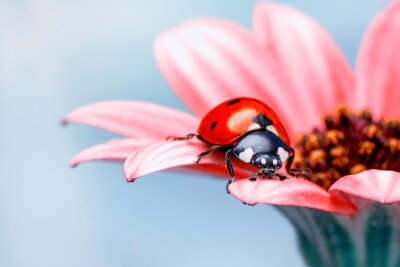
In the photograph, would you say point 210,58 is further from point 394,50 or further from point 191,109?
point 394,50

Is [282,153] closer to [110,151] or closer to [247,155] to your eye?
[247,155]

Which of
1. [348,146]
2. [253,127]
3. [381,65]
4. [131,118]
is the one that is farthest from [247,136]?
[381,65]

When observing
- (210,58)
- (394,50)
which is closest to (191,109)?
(210,58)

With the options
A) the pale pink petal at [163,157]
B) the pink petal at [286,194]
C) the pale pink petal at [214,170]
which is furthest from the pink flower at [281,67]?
the pink petal at [286,194]

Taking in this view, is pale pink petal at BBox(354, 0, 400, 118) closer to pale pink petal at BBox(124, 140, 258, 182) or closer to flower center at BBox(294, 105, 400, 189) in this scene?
flower center at BBox(294, 105, 400, 189)

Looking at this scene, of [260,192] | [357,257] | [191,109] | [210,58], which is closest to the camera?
[260,192]

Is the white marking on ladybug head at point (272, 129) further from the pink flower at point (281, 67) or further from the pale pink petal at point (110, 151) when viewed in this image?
the pink flower at point (281, 67)

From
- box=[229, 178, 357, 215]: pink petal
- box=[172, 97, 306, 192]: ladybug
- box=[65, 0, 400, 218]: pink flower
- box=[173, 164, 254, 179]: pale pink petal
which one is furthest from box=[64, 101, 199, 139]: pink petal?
box=[229, 178, 357, 215]: pink petal
